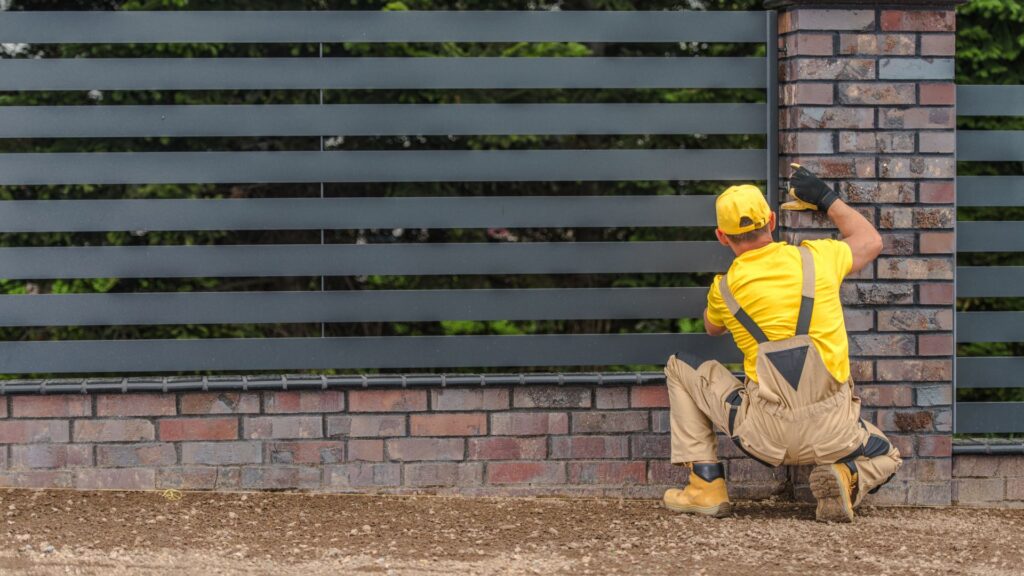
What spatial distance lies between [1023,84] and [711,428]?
8.09 ft

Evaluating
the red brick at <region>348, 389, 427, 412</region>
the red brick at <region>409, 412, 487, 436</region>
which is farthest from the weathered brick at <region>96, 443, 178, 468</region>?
the red brick at <region>409, 412, 487, 436</region>

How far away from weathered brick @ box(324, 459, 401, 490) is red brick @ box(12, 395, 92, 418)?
3.40ft

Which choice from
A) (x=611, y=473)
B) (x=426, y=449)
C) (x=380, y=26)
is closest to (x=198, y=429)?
(x=426, y=449)

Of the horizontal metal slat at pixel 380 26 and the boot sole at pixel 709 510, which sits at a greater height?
the horizontal metal slat at pixel 380 26

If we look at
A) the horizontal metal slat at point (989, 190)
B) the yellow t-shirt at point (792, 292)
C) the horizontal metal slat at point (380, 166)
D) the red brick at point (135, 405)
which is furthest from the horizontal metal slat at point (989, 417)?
the red brick at point (135, 405)

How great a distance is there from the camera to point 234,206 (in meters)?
5.12

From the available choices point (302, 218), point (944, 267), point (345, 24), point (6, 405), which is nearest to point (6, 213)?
point (6, 405)

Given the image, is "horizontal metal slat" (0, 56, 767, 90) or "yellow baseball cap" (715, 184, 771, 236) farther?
"horizontal metal slat" (0, 56, 767, 90)

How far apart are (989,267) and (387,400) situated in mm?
2711

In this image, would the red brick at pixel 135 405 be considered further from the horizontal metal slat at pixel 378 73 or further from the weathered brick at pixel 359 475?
the horizontal metal slat at pixel 378 73

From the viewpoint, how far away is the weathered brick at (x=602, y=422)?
5160mm

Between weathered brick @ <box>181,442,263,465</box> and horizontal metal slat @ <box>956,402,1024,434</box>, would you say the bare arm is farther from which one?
weathered brick @ <box>181,442,263,465</box>

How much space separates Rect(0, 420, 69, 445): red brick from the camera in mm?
5055

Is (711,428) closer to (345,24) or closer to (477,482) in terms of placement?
(477,482)
